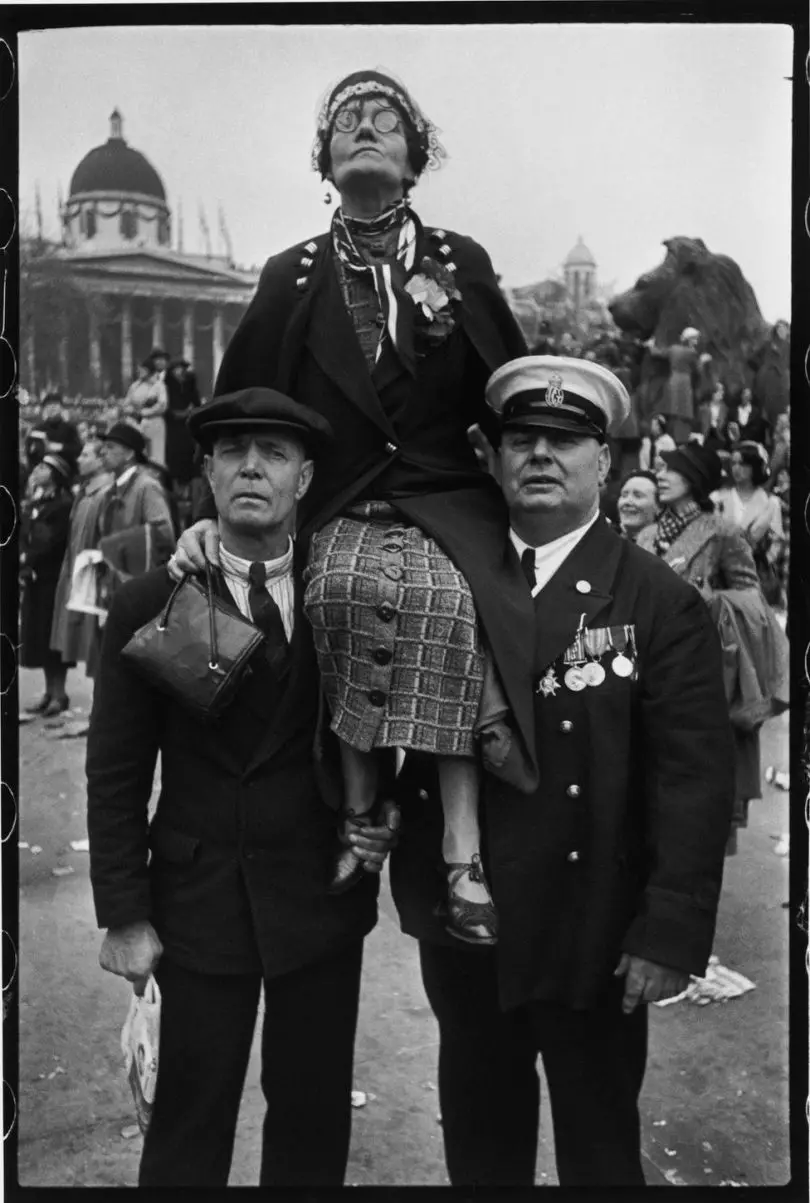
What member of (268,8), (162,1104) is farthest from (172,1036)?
(268,8)

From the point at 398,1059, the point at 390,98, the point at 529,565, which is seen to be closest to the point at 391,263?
the point at 390,98

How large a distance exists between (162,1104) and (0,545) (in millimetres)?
1774

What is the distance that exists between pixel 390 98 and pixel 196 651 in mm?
1667

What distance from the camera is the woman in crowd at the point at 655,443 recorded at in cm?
412

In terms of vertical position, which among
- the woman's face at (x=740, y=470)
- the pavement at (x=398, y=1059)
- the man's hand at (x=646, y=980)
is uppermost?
the woman's face at (x=740, y=470)

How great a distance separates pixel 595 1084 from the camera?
3328 millimetres

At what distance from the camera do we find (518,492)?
3207mm

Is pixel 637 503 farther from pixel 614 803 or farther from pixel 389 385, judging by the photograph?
pixel 614 803

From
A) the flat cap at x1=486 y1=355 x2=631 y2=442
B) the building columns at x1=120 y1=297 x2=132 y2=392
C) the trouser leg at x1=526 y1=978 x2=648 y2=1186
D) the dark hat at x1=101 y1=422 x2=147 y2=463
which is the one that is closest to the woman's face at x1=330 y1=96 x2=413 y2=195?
the flat cap at x1=486 y1=355 x2=631 y2=442

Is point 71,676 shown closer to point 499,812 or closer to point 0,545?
point 0,545

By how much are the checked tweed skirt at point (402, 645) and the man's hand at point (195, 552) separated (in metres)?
0.35

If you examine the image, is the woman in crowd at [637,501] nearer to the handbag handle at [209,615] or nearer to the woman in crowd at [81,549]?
the handbag handle at [209,615]

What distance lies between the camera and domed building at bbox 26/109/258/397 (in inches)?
149

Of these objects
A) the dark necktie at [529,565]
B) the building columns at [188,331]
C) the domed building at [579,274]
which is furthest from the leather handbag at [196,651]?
the domed building at [579,274]
